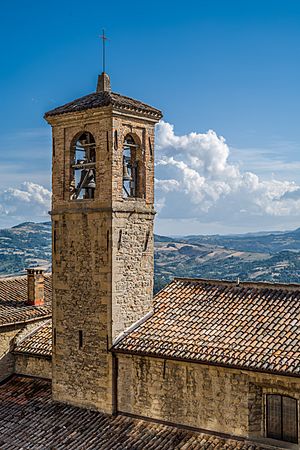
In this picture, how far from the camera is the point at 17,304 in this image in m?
24.6

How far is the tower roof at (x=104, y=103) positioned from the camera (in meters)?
18.6

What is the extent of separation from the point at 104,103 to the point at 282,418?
1098 cm

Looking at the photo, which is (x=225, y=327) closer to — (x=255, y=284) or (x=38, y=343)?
(x=255, y=284)

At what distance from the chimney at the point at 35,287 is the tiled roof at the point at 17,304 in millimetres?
312

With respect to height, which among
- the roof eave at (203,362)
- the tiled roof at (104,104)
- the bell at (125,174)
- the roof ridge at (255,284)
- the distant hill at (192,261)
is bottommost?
the distant hill at (192,261)

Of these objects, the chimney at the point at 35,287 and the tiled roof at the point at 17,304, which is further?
the chimney at the point at 35,287

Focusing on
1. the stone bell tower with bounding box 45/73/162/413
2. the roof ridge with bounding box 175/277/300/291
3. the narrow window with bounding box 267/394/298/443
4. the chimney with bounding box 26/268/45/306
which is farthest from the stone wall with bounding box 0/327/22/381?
the narrow window with bounding box 267/394/298/443

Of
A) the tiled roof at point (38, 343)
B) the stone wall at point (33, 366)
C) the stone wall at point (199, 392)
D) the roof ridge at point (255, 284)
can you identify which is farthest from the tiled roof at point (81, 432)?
the roof ridge at point (255, 284)

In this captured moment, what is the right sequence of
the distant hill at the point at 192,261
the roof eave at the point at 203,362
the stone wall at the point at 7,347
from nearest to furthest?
the roof eave at the point at 203,362
the stone wall at the point at 7,347
the distant hill at the point at 192,261

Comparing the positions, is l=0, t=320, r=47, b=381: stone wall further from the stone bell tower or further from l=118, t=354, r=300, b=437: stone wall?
l=118, t=354, r=300, b=437: stone wall

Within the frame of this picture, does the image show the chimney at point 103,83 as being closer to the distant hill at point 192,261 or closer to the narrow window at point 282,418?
the narrow window at point 282,418

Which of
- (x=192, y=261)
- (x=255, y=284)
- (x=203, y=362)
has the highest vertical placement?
(x=255, y=284)

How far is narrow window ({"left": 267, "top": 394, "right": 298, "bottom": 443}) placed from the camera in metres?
15.2

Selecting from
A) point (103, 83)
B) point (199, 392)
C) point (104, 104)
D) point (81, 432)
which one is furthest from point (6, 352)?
point (103, 83)
